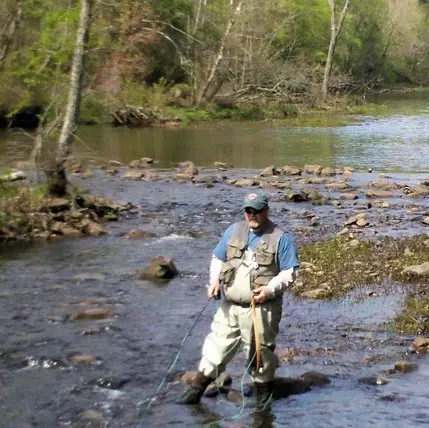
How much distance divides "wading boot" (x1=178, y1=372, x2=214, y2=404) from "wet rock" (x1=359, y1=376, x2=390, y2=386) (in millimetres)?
1543

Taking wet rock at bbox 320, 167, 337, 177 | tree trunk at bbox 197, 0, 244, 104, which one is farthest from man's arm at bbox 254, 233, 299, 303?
tree trunk at bbox 197, 0, 244, 104

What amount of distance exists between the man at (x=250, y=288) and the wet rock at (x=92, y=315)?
2.90m

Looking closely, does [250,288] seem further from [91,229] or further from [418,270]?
[91,229]

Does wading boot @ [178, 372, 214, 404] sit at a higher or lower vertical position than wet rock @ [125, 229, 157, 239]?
higher

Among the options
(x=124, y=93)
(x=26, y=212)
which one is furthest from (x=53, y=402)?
(x=124, y=93)

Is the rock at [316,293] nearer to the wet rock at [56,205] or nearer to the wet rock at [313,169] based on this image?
the wet rock at [56,205]

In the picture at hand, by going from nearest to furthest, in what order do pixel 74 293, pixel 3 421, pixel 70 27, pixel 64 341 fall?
pixel 3 421, pixel 64 341, pixel 74 293, pixel 70 27

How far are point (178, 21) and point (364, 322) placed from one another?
38.3 m

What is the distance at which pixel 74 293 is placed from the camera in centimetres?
1124

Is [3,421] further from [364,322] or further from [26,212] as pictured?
[26,212]

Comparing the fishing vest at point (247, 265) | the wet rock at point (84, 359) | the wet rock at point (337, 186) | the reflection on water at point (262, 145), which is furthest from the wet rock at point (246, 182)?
the fishing vest at point (247, 265)

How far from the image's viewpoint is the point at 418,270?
446 inches

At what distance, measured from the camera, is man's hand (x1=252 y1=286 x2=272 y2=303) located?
689cm

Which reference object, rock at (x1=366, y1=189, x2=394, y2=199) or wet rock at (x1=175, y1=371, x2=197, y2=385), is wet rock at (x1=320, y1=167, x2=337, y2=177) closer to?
rock at (x1=366, y1=189, x2=394, y2=199)
